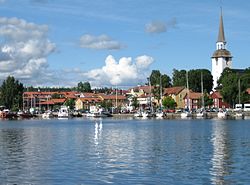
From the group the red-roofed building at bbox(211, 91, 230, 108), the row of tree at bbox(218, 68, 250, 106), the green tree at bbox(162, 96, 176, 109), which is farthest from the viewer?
the red-roofed building at bbox(211, 91, 230, 108)

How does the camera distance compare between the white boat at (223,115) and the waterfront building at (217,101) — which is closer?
the white boat at (223,115)

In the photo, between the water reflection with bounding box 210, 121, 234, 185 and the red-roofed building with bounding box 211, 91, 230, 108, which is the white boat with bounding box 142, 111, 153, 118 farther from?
the water reflection with bounding box 210, 121, 234, 185

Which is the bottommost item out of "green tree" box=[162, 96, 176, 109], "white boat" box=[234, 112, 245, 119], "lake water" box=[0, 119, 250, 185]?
"lake water" box=[0, 119, 250, 185]

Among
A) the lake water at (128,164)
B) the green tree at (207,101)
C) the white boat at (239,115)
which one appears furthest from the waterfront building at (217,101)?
the lake water at (128,164)

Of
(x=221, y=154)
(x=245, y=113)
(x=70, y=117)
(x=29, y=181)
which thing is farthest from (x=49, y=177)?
(x=70, y=117)

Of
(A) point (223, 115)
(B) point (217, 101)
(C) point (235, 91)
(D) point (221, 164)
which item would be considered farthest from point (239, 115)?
(D) point (221, 164)

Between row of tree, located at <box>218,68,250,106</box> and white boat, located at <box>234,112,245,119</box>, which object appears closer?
white boat, located at <box>234,112,245,119</box>

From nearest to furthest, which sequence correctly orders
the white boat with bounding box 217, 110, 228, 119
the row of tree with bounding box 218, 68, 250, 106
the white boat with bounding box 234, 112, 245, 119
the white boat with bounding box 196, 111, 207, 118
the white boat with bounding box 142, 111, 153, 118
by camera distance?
the white boat with bounding box 234, 112, 245, 119, the white boat with bounding box 217, 110, 228, 119, the white boat with bounding box 196, 111, 207, 118, the row of tree with bounding box 218, 68, 250, 106, the white boat with bounding box 142, 111, 153, 118

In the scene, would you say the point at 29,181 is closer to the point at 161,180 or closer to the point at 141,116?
the point at 161,180

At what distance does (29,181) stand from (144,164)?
9.62 meters

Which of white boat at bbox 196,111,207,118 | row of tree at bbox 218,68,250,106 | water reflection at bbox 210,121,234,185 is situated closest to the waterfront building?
row of tree at bbox 218,68,250,106

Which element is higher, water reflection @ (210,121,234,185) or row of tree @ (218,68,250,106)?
row of tree @ (218,68,250,106)

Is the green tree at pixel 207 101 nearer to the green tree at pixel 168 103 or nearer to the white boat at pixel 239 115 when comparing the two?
the green tree at pixel 168 103

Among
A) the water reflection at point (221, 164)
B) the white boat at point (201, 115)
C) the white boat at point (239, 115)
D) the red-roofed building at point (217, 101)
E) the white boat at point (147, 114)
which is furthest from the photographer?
the red-roofed building at point (217, 101)
